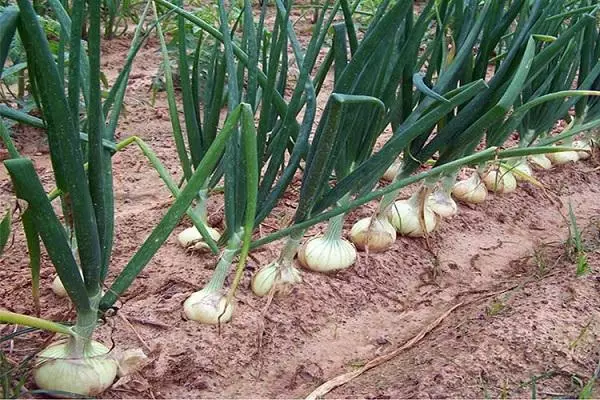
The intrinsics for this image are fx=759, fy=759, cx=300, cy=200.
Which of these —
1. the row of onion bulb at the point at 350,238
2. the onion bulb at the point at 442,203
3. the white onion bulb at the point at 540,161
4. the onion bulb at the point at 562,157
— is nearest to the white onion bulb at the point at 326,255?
the row of onion bulb at the point at 350,238

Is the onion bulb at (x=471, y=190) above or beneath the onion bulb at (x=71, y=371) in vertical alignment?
beneath

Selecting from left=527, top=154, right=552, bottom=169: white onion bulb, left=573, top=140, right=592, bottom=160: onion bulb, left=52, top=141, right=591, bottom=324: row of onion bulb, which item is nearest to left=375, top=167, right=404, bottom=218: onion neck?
left=52, top=141, right=591, bottom=324: row of onion bulb

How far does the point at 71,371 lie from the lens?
127 cm

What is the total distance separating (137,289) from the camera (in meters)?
1.73

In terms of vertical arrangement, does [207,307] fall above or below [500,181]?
above

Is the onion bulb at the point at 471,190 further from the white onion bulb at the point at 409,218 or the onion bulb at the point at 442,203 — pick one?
the white onion bulb at the point at 409,218

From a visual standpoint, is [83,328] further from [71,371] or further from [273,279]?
[273,279]

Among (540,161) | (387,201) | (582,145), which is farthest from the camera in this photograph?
(582,145)

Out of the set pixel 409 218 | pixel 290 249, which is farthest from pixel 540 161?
pixel 290 249

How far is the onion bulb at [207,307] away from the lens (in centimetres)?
157

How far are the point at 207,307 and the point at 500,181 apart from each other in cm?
129

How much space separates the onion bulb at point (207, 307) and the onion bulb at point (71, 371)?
294 mm

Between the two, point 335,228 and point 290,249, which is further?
point 335,228

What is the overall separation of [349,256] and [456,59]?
0.54m
